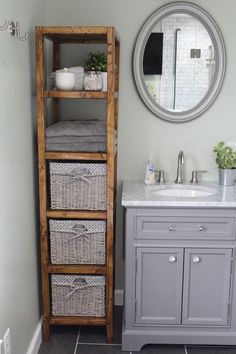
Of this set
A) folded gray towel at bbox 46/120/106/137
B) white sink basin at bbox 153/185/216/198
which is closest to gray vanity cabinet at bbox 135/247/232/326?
white sink basin at bbox 153/185/216/198

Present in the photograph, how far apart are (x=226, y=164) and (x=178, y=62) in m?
0.70

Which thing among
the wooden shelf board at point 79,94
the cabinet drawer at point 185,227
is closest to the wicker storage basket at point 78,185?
the cabinet drawer at point 185,227

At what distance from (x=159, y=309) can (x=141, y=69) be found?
1435mm

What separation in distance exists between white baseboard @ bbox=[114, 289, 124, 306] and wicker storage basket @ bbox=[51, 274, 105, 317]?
46cm

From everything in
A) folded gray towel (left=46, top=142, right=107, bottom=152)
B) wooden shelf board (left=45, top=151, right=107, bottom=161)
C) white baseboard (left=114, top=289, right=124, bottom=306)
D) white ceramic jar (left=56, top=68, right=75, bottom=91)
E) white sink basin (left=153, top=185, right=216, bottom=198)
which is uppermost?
white ceramic jar (left=56, top=68, right=75, bottom=91)

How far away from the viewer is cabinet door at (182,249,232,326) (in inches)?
93.0

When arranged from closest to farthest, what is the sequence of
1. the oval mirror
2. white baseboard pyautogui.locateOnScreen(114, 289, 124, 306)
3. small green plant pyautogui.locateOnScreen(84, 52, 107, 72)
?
small green plant pyautogui.locateOnScreen(84, 52, 107, 72) < the oval mirror < white baseboard pyautogui.locateOnScreen(114, 289, 124, 306)

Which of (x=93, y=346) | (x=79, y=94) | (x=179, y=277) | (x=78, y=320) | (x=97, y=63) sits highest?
(x=97, y=63)

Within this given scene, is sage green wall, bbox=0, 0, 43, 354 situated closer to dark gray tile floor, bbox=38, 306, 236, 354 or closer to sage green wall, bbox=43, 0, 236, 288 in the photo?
dark gray tile floor, bbox=38, 306, 236, 354

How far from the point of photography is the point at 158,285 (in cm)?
241

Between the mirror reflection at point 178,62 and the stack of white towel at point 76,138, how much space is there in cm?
56

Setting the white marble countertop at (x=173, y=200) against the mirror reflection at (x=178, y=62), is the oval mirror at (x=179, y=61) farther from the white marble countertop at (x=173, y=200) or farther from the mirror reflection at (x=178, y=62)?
the white marble countertop at (x=173, y=200)

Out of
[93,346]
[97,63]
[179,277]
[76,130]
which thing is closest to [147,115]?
[97,63]

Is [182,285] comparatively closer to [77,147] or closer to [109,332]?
[109,332]
